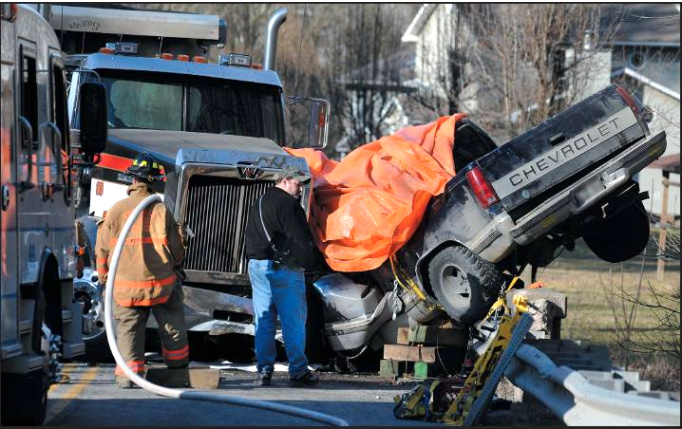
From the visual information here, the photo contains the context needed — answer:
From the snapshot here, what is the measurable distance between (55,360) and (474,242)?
4.27 meters

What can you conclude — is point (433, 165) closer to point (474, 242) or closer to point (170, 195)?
point (474, 242)

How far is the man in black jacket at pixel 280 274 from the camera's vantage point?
11039 millimetres

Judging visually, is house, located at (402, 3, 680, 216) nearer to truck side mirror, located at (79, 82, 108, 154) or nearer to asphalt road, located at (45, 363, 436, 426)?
asphalt road, located at (45, 363, 436, 426)

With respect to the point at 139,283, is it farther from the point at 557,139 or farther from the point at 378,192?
the point at 557,139

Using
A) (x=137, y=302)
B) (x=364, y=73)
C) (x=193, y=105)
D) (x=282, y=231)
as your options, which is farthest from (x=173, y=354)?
(x=364, y=73)

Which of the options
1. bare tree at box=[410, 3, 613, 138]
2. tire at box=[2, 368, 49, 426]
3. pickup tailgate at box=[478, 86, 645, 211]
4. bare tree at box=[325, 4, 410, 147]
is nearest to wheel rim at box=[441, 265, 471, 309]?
pickup tailgate at box=[478, 86, 645, 211]

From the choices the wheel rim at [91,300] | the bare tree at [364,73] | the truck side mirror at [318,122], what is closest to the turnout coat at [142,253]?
the wheel rim at [91,300]

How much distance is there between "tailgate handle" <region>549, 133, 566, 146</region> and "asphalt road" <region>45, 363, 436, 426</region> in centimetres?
262

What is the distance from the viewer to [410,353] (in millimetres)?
11703

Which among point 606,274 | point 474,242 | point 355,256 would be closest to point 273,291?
point 355,256

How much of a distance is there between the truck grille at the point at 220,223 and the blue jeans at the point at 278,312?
0.98m

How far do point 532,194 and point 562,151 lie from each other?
47cm

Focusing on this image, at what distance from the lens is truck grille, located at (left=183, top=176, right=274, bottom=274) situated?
12.1 metres

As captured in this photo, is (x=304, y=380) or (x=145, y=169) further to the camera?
(x=304, y=380)
